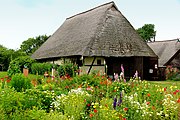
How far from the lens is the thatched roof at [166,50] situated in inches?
1305

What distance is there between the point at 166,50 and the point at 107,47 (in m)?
15.4

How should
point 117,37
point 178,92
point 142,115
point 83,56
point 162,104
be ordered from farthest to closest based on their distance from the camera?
point 117,37 < point 83,56 < point 178,92 < point 162,104 < point 142,115

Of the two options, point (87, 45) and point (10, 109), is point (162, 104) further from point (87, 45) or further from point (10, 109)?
point (87, 45)

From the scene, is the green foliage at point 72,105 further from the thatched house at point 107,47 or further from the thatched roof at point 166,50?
the thatched roof at point 166,50

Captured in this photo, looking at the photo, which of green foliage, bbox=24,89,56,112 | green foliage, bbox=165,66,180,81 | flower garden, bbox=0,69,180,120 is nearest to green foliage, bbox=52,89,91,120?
flower garden, bbox=0,69,180,120

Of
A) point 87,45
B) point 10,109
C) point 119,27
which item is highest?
point 119,27

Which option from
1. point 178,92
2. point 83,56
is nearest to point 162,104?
point 178,92

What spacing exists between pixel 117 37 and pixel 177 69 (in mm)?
11368

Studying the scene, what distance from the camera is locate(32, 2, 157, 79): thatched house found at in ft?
73.0

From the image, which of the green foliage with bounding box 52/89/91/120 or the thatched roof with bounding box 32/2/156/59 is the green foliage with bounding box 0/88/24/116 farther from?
the thatched roof with bounding box 32/2/156/59

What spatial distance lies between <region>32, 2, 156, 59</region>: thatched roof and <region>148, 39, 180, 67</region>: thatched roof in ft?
28.7

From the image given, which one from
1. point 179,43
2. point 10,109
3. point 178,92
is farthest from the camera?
point 179,43

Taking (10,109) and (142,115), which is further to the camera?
(142,115)

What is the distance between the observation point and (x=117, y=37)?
23.8 meters
